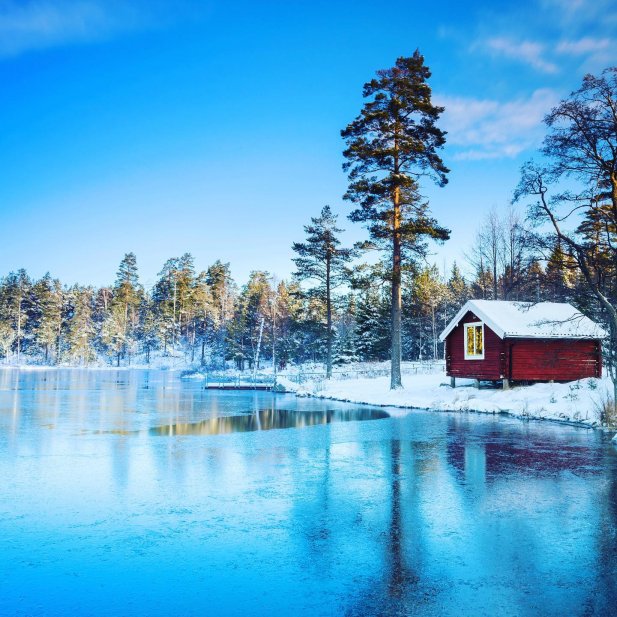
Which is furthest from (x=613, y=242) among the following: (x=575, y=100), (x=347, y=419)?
(x=347, y=419)

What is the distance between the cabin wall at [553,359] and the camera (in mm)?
24844

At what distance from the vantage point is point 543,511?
7535mm

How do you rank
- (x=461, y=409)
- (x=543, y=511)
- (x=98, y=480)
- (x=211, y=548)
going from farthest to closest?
(x=461, y=409) < (x=98, y=480) < (x=543, y=511) < (x=211, y=548)

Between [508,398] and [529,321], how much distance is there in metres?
5.05


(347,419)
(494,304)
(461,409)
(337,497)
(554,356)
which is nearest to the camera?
(337,497)

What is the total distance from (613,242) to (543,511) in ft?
42.9

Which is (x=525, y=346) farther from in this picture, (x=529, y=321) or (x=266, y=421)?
(x=266, y=421)

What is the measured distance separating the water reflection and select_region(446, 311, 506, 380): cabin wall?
6.44m

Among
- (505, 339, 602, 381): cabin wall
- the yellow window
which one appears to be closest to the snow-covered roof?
(505, 339, 602, 381): cabin wall

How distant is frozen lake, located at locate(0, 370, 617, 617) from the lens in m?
4.86

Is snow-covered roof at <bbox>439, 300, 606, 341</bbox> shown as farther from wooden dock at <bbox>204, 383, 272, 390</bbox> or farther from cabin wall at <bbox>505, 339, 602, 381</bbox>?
wooden dock at <bbox>204, 383, 272, 390</bbox>

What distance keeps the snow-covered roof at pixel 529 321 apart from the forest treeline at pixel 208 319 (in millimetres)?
18716

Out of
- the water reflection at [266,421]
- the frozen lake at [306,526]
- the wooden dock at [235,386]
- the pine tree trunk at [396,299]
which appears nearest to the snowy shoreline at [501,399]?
the pine tree trunk at [396,299]

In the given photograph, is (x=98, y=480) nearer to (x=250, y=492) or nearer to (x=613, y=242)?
(x=250, y=492)
